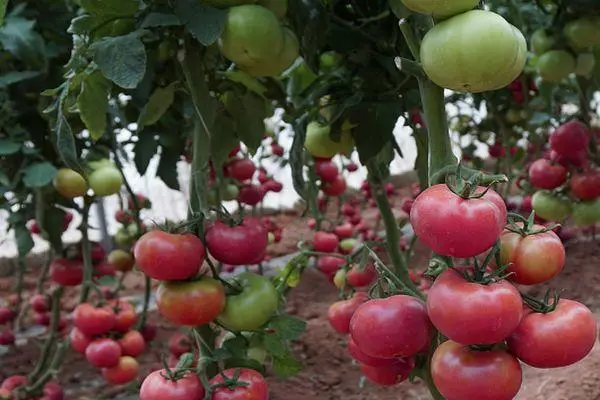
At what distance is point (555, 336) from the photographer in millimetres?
595

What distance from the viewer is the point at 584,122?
1.66 m

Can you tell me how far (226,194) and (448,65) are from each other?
1.76 metres

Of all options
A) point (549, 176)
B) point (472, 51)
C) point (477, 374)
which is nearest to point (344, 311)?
point (477, 374)

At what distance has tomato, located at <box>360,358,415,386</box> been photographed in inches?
30.7

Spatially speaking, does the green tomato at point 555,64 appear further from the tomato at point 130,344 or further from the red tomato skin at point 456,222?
the tomato at point 130,344

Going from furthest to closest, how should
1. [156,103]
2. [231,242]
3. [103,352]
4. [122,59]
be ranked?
[103,352]
[156,103]
[231,242]
[122,59]

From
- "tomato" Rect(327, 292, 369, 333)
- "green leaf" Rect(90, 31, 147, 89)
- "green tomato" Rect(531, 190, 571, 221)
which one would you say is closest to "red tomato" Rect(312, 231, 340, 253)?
"green tomato" Rect(531, 190, 571, 221)

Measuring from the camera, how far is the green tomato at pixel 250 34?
80 cm

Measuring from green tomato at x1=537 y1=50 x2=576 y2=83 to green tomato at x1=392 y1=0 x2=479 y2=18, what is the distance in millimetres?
1095

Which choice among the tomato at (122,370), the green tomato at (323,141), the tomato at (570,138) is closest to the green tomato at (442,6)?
the green tomato at (323,141)

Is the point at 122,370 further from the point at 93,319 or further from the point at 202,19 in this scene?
the point at 202,19

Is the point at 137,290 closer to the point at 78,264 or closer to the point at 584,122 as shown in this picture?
the point at 78,264

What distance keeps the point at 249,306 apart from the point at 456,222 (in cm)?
42

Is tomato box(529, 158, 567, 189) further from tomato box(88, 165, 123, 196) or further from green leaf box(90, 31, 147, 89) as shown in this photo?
green leaf box(90, 31, 147, 89)
